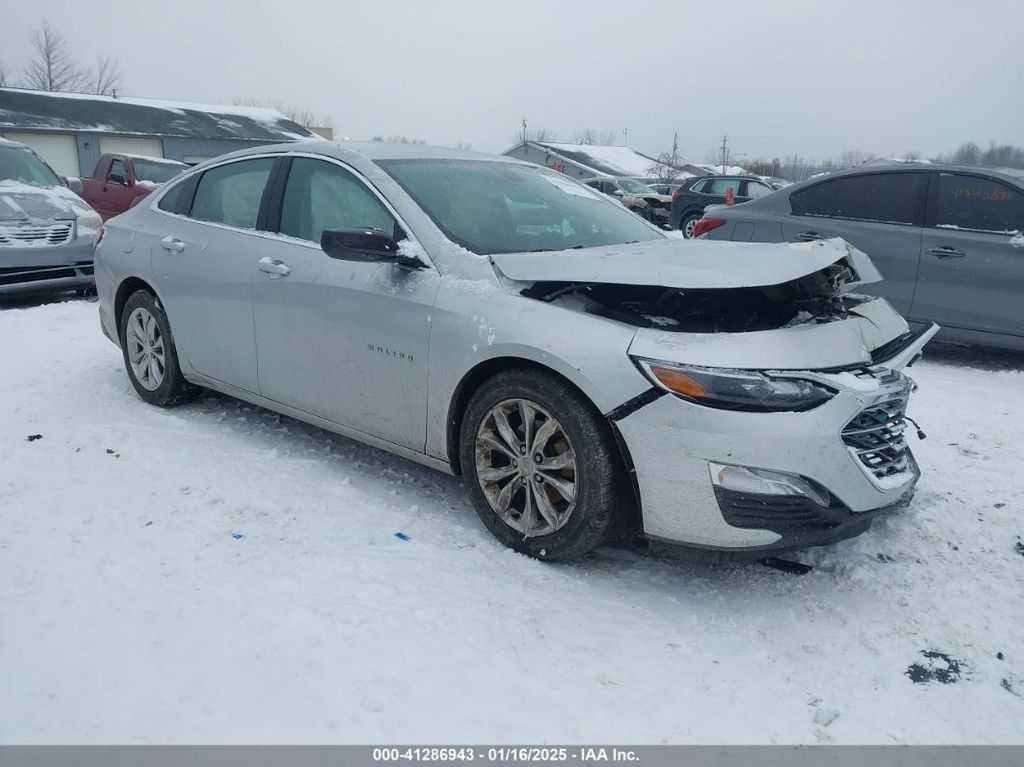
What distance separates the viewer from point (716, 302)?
9.82 ft

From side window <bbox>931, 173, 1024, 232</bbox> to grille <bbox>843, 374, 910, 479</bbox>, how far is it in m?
3.72

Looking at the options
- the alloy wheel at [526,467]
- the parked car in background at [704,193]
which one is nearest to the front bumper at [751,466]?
the alloy wheel at [526,467]

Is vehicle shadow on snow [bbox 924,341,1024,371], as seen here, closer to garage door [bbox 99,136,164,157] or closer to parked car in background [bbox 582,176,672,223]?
parked car in background [bbox 582,176,672,223]

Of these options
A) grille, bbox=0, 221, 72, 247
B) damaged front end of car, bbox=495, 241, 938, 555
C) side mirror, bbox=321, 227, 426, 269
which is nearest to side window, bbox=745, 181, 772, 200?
grille, bbox=0, 221, 72, 247

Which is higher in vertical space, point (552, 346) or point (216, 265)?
point (216, 265)

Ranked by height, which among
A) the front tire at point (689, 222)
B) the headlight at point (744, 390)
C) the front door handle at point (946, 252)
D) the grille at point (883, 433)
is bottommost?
the front tire at point (689, 222)

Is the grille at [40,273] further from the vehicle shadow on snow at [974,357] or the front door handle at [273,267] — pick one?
the vehicle shadow on snow at [974,357]

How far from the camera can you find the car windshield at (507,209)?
338 cm

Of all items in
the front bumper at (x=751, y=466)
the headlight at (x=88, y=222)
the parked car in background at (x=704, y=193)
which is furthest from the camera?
the parked car in background at (x=704, y=193)

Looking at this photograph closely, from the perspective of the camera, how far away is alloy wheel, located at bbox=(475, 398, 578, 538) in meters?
2.84

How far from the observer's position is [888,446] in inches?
109

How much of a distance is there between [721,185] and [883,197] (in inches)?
503

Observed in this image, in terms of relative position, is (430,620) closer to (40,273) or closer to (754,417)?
(754,417)

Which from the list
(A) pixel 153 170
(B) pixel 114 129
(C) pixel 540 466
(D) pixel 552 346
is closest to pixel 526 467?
(C) pixel 540 466
